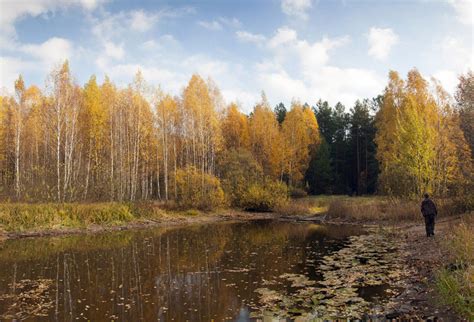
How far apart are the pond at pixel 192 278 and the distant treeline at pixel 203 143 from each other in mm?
8886

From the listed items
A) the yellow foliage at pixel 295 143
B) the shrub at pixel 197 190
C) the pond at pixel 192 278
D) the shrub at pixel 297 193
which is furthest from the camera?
the shrub at pixel 297 193

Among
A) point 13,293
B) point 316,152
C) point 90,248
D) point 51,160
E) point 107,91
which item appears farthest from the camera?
point 316,152

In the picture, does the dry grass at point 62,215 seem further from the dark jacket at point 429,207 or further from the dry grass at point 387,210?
the dark jacket at point 429,207

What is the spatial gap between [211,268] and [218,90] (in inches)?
1089

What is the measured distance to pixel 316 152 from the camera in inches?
1875

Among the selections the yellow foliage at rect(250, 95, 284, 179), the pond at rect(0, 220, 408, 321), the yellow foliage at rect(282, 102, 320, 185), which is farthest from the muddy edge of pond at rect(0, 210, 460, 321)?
the yellow foliage at rect(282, 102, 320, 185)

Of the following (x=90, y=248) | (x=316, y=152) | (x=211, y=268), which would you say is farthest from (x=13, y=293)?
(x=316, y=152)

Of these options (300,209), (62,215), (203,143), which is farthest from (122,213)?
(300,209)

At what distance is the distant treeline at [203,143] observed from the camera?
25.2 metres

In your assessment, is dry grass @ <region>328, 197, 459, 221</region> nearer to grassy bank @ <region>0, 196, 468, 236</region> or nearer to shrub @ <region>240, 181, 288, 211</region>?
grassy bank @ <region>0, 196, 468, 236</region>

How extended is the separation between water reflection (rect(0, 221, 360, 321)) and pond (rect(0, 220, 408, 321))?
0.03m

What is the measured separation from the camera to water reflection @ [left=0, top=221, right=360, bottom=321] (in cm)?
816

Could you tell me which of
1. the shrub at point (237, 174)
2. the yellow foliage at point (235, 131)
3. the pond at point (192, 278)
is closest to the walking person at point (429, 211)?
the pond at point (192, 278)

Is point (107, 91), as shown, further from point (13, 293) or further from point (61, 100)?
point (13, 293)
